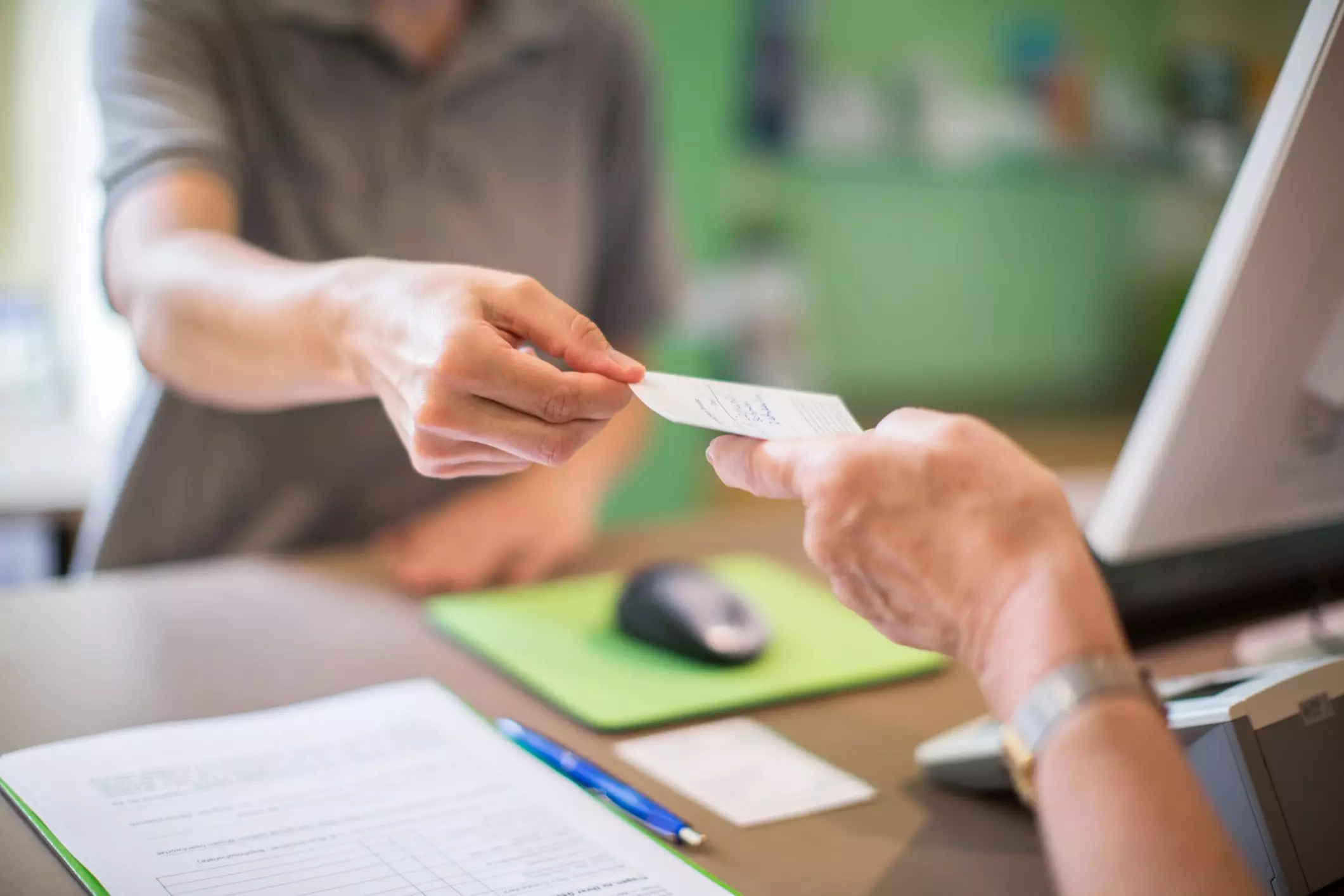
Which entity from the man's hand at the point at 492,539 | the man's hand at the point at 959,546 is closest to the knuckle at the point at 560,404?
the man's hand at the point at 959,546

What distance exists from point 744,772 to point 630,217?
0.82 m

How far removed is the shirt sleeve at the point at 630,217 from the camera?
4.26ft

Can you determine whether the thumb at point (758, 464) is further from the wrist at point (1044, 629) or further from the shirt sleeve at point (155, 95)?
the shirt sleeve at point (155, 95)

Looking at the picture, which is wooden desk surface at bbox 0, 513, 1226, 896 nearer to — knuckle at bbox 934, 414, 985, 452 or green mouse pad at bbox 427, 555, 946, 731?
green mouse pad at bbox 427, 555, 946, 731

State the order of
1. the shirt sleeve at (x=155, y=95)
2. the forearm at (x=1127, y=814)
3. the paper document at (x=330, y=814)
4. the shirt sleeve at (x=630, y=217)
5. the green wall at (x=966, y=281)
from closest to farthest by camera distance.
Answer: the forearm at (x=1127, y=814) < the paper document at (x=330, y=814) < the shirt sleeve at (x=155, y=95) < the shirt sleeve at (x=630, y=217) < the green wall at (x=966, y=281)

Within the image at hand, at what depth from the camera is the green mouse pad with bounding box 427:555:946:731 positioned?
77 centimetres

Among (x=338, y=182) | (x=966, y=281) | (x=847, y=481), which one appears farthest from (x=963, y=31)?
(x=847, y=481)

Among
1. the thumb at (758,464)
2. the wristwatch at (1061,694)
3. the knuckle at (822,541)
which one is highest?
the thumb at (758,464)

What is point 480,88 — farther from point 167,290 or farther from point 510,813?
point 510,813

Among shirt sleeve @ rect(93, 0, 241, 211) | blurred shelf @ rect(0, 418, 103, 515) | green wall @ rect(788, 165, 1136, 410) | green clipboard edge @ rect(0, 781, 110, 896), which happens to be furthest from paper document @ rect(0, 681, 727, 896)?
green wall @ rect(788, 165, 1136, 410)

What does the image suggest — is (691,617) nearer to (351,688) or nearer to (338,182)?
(351,688)

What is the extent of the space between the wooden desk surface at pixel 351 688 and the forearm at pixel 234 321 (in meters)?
0.17

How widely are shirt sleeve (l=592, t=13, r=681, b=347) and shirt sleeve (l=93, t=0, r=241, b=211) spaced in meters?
0.43

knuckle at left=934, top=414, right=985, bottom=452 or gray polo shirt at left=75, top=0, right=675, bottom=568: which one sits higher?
gray polo shirt at left=75, top=0, right=675, bottom=568
